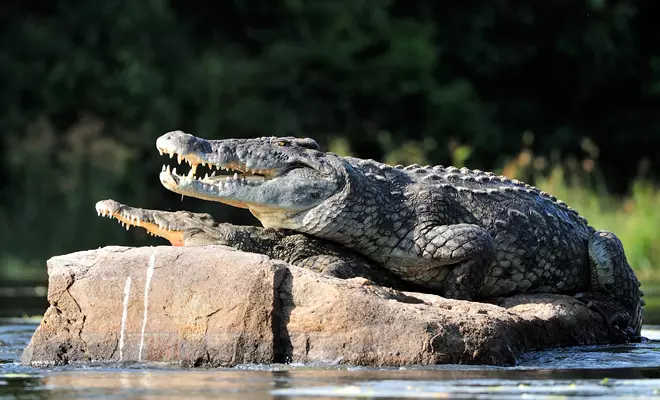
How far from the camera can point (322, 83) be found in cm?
2859

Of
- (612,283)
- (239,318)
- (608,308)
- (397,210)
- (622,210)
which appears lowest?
(239,318)

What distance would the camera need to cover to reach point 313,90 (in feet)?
94.1

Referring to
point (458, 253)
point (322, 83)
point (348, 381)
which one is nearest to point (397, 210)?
point (458, 253)

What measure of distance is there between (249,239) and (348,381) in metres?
2.13

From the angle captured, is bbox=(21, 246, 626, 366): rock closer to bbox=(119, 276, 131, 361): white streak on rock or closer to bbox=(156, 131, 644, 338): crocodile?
bbox=(119, 276, 131, 361): white streak on rock

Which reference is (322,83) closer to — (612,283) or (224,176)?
(612,283)

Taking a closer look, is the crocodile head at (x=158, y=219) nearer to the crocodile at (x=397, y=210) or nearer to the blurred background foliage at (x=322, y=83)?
the crocodile at (x=397, y=210)

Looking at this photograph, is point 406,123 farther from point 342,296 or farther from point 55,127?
point 342,296

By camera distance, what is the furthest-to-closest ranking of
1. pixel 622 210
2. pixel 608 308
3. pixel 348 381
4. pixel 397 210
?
pixel 622 210 → pixel 608 308 → pixel 397 210 → pixel 348 381

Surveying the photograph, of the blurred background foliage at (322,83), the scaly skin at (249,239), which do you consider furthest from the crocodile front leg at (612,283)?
the blurred background foliage at (322,83)

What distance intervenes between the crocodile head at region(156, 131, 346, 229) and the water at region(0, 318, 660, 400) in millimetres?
1446

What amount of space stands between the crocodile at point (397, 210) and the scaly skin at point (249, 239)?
3.3 inches

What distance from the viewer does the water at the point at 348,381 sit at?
628 centimetres

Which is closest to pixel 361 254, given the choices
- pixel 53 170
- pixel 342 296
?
pixel 342 296
